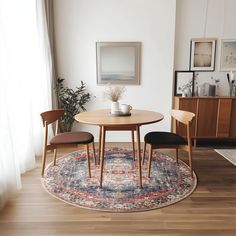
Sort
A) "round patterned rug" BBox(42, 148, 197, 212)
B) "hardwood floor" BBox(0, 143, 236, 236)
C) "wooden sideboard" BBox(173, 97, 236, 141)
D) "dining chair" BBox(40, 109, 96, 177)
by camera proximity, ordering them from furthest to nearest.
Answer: "wooden sideboard" BBox(173, 97, 236, 141) < "dining chair" BBox(40, 109, 96, 177) < "round patterned rug" BBox(42, 148, 197, 212) < "hardwood floor" BBox(0, 143, 236, 236)

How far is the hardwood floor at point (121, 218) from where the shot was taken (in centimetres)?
184

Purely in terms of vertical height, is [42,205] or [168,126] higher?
[168,126]

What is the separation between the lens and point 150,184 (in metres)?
2.56

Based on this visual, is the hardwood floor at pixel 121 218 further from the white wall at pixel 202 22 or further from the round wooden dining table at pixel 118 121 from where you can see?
the white wall at pixel 202 22

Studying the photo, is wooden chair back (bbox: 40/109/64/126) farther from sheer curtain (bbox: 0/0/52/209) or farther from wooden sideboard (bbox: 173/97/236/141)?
wooden sideboard (bbox: 173/97/236/141)

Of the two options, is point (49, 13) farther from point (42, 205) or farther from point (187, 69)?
point (42, 205)

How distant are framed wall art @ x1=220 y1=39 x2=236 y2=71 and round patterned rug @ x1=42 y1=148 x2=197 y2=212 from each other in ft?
6.84

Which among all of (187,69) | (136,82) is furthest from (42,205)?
(187,69)

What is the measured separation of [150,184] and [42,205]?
1136 mm

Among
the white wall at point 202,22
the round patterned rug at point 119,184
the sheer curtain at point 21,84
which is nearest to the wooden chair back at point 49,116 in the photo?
the sheer curtain at point 21,84

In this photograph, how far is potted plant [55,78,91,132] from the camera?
397 centimetres

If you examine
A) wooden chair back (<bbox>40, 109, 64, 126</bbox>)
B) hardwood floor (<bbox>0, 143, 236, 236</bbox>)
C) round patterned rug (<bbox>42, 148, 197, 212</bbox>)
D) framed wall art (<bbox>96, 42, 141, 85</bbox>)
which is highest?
framed wall art (<bbox>96, 42, 141, 85</bbox>)

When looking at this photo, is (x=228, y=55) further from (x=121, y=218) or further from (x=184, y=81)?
(x=121, y=218)

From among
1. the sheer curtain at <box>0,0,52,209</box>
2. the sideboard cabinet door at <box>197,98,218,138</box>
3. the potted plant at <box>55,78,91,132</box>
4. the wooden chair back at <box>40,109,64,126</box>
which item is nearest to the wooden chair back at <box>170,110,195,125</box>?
the sideboard cabinet door at <box>197,98,218,138</box>
